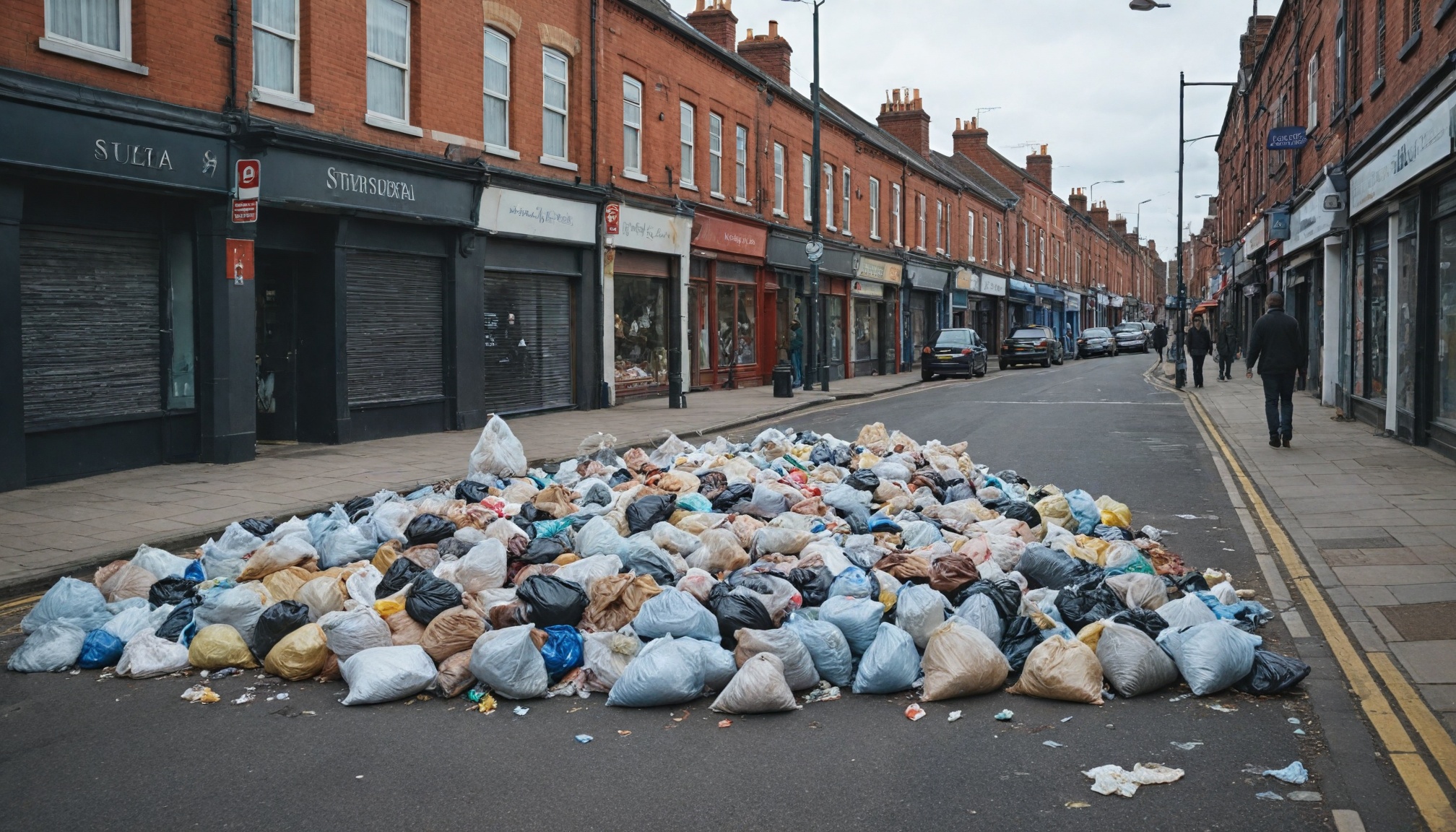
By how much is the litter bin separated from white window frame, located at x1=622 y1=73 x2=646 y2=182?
478cm

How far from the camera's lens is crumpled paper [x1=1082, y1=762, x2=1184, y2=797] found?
3.94 metres

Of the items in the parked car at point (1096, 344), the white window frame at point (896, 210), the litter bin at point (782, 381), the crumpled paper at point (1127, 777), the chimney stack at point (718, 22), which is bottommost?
the crumpled paper at point (1127, 777)

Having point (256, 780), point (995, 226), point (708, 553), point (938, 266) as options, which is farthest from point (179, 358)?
point (995, 226)

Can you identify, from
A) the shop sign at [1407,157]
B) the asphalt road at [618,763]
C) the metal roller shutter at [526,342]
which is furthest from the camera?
the metal roller shutter at [526,342]

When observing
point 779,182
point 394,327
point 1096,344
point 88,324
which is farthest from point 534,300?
point 1096,344

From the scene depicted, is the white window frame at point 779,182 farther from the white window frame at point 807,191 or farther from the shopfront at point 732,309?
the shopfront at point 732,309

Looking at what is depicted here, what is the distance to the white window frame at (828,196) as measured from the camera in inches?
1250

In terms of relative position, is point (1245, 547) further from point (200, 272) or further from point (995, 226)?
point (995, 226)

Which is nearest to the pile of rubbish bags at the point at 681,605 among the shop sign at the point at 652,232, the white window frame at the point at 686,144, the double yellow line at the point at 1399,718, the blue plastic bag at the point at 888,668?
the blue plastic bag at the point at 888,668

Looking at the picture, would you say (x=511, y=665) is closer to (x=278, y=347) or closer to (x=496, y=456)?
(x=496, y=456)

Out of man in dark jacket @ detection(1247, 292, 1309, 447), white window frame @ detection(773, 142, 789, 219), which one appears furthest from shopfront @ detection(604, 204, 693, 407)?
man in dark jacket @ detection(1247, 292, 1309, 447)

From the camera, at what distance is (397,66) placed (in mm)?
15383

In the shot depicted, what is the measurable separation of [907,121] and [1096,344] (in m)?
17.6

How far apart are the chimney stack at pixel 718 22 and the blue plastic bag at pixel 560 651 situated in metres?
24.2
